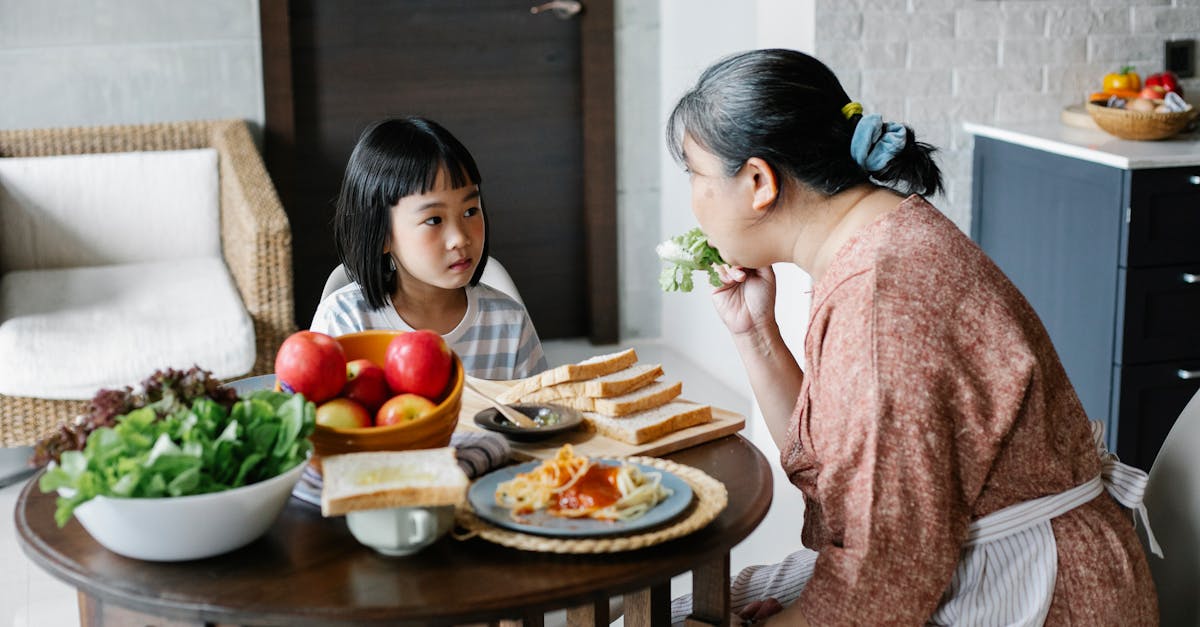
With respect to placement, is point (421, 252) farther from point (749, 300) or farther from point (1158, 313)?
point (1158, 313)

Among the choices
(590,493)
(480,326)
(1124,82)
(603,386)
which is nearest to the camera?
(590,493)

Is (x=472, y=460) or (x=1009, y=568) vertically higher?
(x=472, y=460)

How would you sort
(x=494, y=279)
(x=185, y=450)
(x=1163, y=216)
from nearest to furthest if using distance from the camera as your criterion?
1. (x=185, y=450)
2. (x=494, y=279)
3. (x=1163, y=216)

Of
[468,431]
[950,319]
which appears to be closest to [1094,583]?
[950,319]

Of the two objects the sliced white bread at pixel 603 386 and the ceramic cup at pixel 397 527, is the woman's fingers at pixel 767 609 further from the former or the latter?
the ceramic cup at pixel 397 527

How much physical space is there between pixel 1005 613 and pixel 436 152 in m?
1.09

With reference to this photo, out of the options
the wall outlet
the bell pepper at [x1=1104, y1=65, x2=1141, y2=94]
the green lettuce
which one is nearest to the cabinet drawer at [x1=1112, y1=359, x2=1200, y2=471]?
the bell pepper at [x1=1104, y1=65, x2=1141, y2=94]

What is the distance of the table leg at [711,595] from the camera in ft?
4.98

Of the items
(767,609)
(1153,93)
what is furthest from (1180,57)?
(767,609)

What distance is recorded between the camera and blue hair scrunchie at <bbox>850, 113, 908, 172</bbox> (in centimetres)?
152

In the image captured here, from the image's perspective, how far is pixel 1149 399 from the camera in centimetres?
306

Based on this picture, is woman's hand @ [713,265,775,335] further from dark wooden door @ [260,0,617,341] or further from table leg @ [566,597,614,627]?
dark wooden door @ [260,0,617,341]

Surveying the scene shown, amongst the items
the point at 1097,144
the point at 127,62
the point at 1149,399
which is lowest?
the point at 1149,399

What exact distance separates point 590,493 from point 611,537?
0.25 ft
